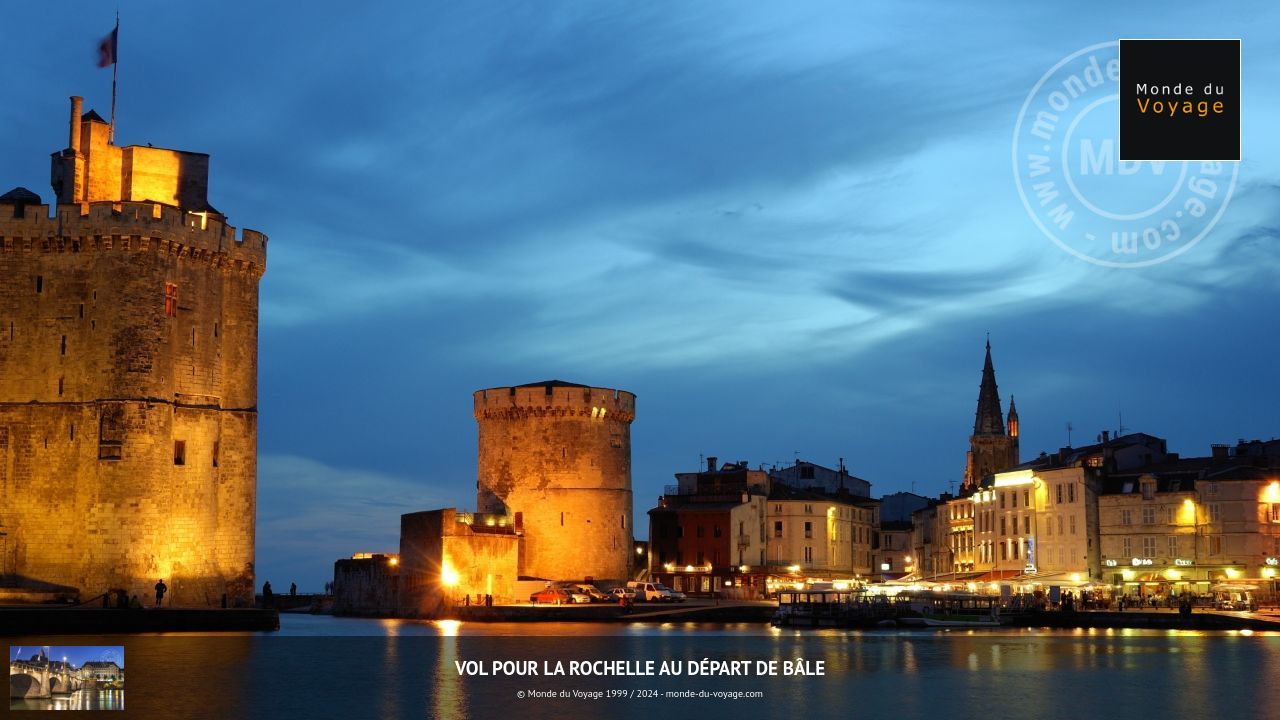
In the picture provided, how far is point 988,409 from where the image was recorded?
118m

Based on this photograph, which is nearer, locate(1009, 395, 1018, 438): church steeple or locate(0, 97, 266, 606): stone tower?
locate(0, 97, 266, 606): stone tower

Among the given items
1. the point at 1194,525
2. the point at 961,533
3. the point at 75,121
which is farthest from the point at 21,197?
the point at 961,533

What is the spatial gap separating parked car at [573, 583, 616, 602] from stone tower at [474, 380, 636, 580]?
2726 millimetres

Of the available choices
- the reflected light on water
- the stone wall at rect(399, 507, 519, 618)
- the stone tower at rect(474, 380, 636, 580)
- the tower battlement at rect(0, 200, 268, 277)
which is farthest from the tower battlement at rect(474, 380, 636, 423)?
the reflected light on water

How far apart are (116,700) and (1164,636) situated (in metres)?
37.2

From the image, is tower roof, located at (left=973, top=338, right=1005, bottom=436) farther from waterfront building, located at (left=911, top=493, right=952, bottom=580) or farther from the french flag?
the french flag

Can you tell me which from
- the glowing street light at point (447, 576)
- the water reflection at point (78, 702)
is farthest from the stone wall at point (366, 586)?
the water reflection at point (78, 702)

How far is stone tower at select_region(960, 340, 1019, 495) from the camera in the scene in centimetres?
11525

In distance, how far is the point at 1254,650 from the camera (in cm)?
4328

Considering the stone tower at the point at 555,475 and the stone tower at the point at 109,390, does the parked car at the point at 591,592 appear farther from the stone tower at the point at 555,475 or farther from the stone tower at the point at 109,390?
the stone tower at the point at 109,390

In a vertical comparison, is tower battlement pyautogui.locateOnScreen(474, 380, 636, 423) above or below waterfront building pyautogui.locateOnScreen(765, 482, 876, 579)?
above

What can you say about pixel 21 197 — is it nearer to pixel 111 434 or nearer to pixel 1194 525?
pixel 111 434

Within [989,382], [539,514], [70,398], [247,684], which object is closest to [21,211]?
[70,398]

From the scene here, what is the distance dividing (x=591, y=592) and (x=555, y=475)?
6.04m
